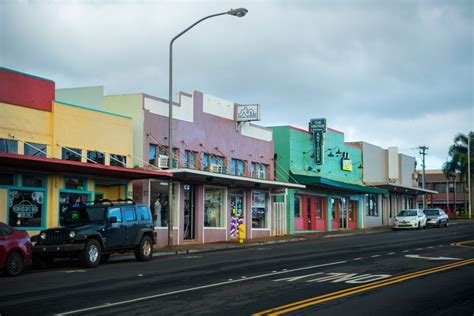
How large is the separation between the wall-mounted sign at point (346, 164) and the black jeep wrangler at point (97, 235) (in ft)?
98.6

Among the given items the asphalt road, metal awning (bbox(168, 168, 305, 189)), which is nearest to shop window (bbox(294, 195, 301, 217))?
metal awning (bbox(168, 168, 305, 189))

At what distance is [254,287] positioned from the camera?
46.1 ft

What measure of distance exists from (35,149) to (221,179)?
10906mm

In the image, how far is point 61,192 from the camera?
2461cm

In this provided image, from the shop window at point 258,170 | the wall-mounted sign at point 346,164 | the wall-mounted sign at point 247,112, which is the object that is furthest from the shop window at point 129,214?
the wall-mounted sign at point 346,164

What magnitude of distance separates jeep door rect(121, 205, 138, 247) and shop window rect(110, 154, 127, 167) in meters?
5.79

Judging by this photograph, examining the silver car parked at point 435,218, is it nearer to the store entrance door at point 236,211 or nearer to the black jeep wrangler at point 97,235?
the store entrance door at point 236,211

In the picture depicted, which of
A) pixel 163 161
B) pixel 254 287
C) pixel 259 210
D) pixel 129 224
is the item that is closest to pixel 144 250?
pixel 129 224

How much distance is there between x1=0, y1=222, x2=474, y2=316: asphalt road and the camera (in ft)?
37.1

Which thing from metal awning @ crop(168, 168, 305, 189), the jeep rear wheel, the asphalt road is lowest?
the asphalt road

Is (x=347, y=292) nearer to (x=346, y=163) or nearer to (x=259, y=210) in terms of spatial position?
(x=259, y=210)

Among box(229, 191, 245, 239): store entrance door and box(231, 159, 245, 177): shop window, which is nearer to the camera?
box(229, 191, 245, 239): store entrance door

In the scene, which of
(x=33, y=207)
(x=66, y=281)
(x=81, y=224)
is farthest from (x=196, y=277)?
(x=33, y=207)

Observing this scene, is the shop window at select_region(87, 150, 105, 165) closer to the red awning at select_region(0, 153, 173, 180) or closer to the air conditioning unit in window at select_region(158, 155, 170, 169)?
the red awning at select_region(0, 153, 173, 180)
